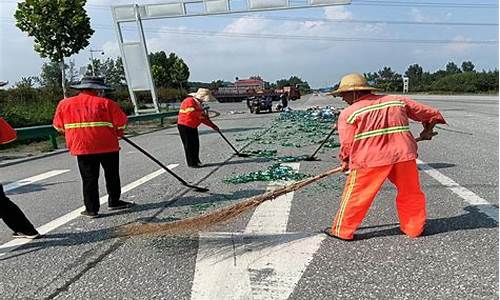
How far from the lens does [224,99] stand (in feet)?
211

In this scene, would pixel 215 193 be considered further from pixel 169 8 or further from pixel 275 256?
pixel 169 8

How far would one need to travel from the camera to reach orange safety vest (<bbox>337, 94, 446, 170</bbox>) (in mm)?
4137

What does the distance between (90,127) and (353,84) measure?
3.20 metres

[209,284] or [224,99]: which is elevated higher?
[209,284]

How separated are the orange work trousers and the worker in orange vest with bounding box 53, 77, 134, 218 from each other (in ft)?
10.0

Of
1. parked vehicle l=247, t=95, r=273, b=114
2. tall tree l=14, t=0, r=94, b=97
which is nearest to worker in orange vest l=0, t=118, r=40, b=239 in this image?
tall tree l=14, t=0, r=94, b=97

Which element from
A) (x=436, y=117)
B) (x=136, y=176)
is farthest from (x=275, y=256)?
(x=136, y=176)

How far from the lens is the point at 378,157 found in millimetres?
4137

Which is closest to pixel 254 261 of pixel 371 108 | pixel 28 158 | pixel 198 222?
pixel 198 222

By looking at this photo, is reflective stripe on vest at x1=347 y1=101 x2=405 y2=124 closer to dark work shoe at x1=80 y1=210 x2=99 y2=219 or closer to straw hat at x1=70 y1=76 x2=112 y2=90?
straw hat at x1=70 y1=76 x2=112 y2=90

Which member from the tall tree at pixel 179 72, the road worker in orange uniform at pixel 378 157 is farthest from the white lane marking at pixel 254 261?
the tall tree at pixel 179 72

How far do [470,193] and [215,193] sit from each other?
343 centimetres

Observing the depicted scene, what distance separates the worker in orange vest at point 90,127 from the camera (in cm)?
549

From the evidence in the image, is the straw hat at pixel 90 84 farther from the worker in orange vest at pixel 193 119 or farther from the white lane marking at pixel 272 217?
the worker in orange vest at pixel 193 119
